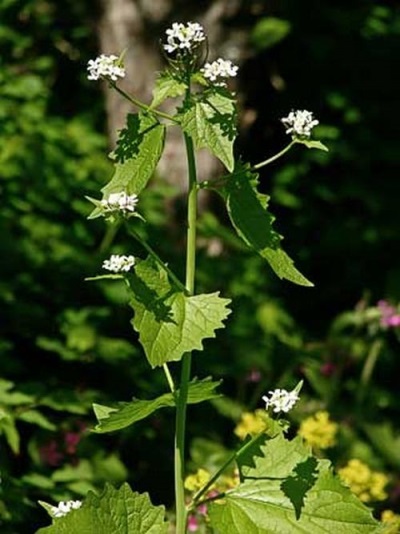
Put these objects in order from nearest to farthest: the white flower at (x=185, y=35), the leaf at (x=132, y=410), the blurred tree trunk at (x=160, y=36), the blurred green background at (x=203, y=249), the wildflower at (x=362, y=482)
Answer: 1. the white flower at (x=185, y=35)
2. the leaf at (x=132, y=410)
3. the wildflower at (x=362, y=482)
4. the blurred green background at (x=203, y=249)
5. the blurred tree trunk at (x=160, y=36)

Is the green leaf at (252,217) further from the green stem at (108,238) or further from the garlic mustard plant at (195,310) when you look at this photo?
the green stem at (108,238)

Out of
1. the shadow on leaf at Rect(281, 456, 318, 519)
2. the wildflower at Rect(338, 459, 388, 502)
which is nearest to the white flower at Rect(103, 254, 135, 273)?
the shadow on leaf at Rect(281, 456, 318, 519)

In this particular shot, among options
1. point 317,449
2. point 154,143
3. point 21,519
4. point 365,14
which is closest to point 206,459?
point 317,449

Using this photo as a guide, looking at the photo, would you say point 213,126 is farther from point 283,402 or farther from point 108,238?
point 108,238

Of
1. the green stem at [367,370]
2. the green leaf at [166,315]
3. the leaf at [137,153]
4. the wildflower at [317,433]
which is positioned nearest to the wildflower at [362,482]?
the wildflower at [317,433]

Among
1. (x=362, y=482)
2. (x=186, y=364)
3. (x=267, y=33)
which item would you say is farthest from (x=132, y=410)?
(x=267, y=33)

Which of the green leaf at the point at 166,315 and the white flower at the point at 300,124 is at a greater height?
the white flower at the point at 300,124

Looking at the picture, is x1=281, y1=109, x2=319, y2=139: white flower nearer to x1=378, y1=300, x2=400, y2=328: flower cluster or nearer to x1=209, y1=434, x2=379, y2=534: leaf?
x1=209, y1=434, x2=379, y2=534: leaf

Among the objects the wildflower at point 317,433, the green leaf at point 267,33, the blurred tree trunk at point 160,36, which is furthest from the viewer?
the green leaf at point 267,33
